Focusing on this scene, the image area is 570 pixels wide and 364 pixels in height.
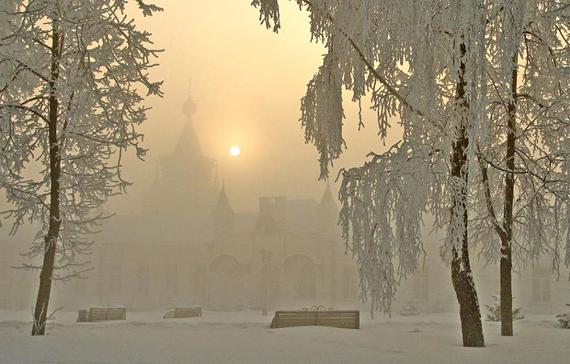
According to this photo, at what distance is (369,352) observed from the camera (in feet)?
26.8

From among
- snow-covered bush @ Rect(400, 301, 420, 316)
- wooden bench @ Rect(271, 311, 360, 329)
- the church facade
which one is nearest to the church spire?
the church facade

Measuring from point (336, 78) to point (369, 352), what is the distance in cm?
436

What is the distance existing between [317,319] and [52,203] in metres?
7.52

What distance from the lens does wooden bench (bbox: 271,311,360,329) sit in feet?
48.7

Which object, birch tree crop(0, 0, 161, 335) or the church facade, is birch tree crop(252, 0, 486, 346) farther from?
the church facade

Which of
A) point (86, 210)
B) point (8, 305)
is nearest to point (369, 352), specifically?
point (86, 210)

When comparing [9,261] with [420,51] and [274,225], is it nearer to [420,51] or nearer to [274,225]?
[274,225]

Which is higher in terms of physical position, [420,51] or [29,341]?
[420,51]

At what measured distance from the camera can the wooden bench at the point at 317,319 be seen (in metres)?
14.8

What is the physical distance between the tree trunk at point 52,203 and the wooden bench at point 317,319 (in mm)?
5960

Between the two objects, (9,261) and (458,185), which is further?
(9,261)

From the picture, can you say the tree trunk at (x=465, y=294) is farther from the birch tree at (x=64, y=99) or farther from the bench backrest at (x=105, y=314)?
the bench backrest at (x=105, y=314)

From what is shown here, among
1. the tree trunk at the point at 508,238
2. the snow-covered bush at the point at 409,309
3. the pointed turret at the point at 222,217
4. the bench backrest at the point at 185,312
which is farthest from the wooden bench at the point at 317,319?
the pointed turret at the point at 222,217

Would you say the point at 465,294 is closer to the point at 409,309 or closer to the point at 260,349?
the point at 260,349
